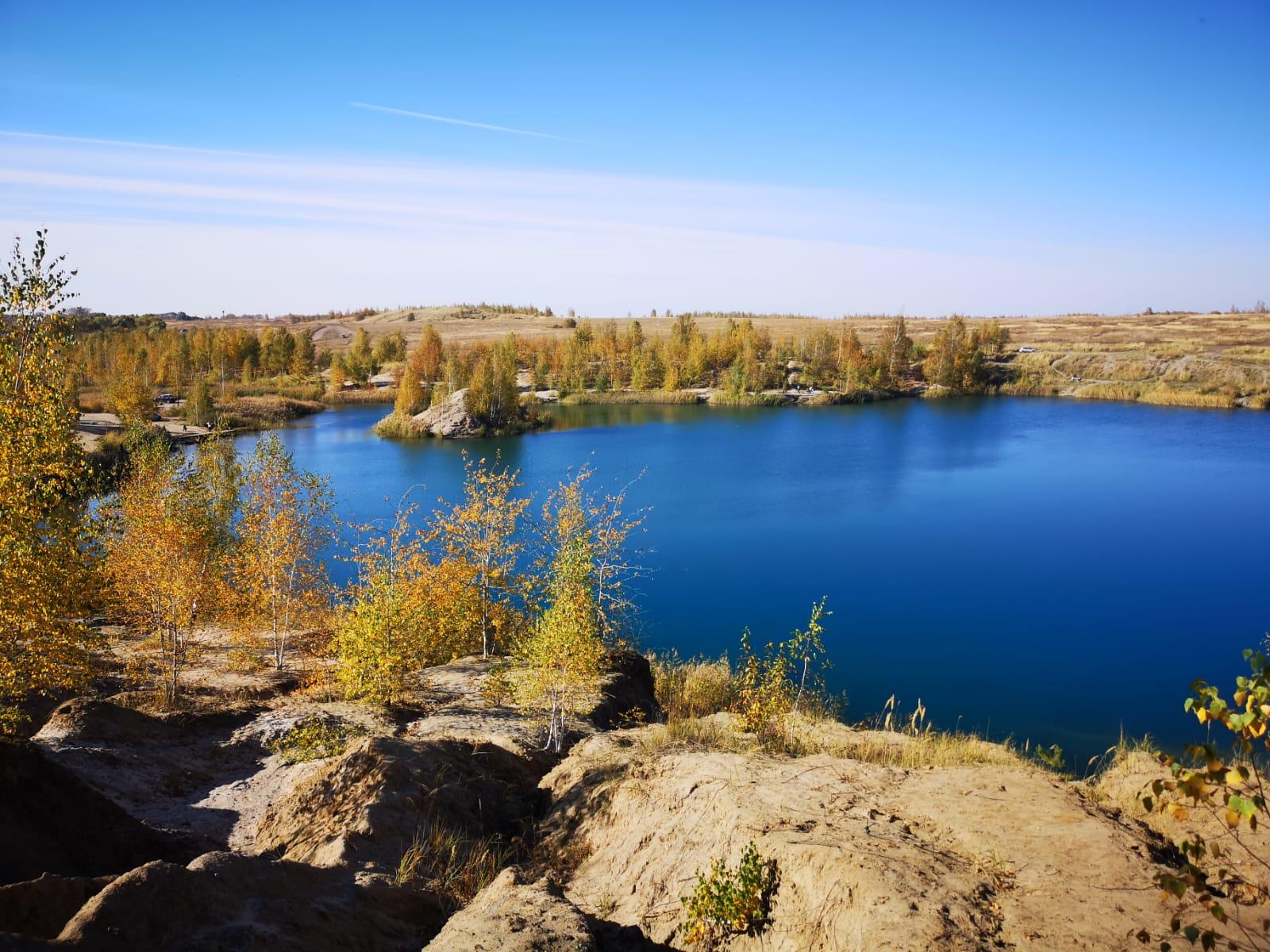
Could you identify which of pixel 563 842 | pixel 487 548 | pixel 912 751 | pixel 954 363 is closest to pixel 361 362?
pixel 954 363

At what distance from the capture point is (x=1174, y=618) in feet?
92.1

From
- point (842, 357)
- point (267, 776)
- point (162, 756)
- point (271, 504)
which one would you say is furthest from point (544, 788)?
point (842, 357)

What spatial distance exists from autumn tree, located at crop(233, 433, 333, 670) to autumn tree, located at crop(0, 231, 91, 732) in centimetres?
791

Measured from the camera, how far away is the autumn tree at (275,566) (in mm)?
19391

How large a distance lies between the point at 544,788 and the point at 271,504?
45.1 feet

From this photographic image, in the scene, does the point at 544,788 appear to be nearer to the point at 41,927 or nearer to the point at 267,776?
the point at 267,776

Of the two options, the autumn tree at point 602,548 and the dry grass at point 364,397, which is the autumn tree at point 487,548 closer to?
the autumn tree at point 602,548

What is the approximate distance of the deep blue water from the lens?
78.6ft

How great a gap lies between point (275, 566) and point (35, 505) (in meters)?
8.69

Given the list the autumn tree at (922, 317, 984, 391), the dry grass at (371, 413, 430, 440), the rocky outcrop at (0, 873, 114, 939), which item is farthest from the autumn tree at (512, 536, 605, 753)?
the autumn tree at (922, 317, 984, 391)

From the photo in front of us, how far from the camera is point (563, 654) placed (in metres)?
12.7

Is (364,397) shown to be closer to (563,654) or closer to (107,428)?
(107,428)

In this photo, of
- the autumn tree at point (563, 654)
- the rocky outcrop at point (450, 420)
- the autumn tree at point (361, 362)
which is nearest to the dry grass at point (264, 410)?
the autumn tree at point (361, 362)

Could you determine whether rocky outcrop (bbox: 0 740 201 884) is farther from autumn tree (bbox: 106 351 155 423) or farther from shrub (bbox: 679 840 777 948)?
autumn tree (bbox: 106 351 155 423)
